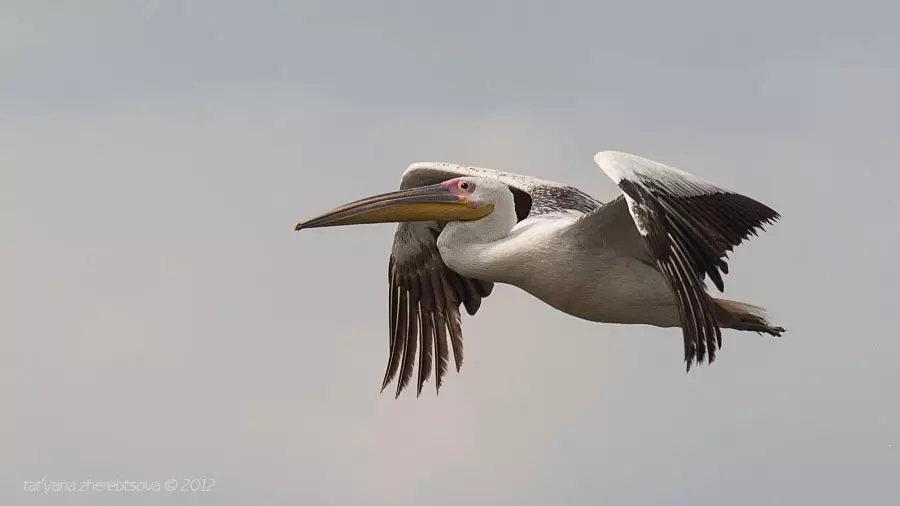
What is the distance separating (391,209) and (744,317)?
9.64ft

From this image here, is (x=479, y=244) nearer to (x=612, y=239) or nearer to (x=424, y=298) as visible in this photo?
(x=612, y=239)

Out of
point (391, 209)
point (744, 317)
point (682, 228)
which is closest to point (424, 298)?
point (391, 209)

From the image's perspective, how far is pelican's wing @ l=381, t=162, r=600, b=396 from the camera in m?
14.3

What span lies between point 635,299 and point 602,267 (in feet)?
1.28

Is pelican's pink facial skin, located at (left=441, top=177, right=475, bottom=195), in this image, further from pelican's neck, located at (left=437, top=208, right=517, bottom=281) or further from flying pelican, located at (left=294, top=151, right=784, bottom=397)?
pelican's neck, located at (left=437, top=208, right=517, bottom=281)

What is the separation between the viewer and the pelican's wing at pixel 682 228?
9617mm

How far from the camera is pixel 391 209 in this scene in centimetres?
1208

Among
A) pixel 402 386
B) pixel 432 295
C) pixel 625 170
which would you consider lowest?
pixel 402 386

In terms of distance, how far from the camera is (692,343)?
9.58m

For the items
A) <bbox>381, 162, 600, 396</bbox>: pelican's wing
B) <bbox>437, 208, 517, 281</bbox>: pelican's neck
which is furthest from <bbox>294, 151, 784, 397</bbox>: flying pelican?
<bbox>381, 162, 600, 396</bbox>: pelican's wing

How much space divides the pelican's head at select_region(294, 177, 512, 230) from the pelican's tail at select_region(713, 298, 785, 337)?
6.29ft

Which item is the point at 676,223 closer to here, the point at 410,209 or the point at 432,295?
the point at 410,209

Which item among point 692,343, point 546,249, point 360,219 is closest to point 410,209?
point 360,219

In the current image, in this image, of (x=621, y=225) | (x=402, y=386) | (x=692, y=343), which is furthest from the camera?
(x=402, y=386)
